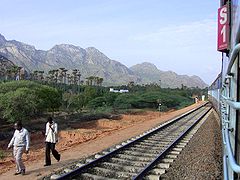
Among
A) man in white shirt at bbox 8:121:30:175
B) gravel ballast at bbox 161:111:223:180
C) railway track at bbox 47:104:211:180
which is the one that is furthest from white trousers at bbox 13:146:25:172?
gravel ballast at bbox 161:111:223:180

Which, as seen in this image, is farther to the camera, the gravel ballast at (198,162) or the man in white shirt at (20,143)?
the man in white shirt at (20,143)

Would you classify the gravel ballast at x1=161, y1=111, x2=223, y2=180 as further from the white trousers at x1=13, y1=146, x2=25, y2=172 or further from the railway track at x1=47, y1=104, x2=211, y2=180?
A: the white trousers at x1=13, y1=146, x2=25, y2=172

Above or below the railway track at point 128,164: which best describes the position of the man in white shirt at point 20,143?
above

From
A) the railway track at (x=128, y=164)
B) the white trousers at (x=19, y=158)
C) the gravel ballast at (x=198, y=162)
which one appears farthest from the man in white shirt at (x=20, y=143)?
the gravel ballast at (x=198, y=162)

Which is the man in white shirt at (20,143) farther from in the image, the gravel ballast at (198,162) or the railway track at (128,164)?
the gravel ballast at (198,162)

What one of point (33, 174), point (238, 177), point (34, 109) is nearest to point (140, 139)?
point (33, 174)

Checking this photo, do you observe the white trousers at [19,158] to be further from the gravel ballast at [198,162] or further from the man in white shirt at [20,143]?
the gravel ballast at [198,162]

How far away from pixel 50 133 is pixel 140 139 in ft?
15.2

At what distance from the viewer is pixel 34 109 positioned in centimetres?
2991

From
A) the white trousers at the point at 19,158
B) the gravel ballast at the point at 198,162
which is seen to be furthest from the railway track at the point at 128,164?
the white trousers at the point at 19,158

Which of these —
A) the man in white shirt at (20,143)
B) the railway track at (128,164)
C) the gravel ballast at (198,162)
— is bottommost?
the gravel ballast at (198,162)

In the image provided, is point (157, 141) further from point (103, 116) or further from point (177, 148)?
point (103, 116)

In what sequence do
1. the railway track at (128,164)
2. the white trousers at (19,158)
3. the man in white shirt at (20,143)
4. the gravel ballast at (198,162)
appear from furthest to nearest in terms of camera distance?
1. the man in white shirt at (20,143)
2. the white trousers at (19,158)
3. the gravel ballast at (198,162)
4. the railway track at (128,164)

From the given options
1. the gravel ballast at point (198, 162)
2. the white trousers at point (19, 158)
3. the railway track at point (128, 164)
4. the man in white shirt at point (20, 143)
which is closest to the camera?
the railway track at point (128, 164)
